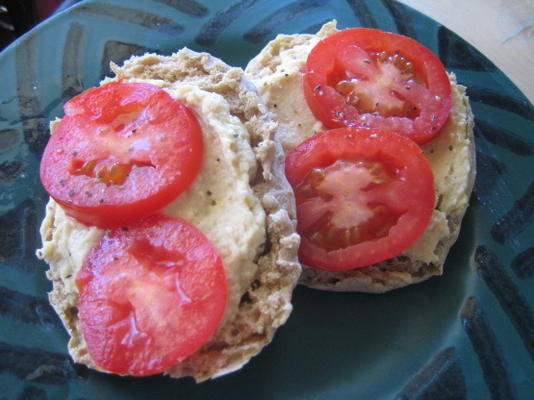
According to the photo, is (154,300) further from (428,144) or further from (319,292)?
(428,144)

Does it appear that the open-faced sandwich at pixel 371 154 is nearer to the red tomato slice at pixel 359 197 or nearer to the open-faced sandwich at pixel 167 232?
the red tomato slice at pixel 359 197

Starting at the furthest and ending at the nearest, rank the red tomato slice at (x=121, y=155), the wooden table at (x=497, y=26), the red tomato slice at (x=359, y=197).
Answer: the wooden table at (x=497, y=26) < the red tomato slice at (x=359, y=197) < the red tomato slice at (x=121, y=155)

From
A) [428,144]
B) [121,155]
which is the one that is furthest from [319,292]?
[121,155]

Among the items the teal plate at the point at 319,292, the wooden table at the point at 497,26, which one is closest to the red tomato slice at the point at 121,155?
the teal plate at the point at 319,292

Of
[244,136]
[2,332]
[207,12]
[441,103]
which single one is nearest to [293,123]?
[244,136]

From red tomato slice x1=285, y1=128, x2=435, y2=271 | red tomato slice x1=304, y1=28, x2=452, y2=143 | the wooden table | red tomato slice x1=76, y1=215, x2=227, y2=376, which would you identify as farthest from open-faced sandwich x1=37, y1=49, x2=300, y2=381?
the wooden table

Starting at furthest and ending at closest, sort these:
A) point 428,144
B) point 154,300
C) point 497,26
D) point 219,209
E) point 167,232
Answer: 1. point 497,26
2. point 428,144
3. point 219,209
4. point 167,232
5. point 154,300
